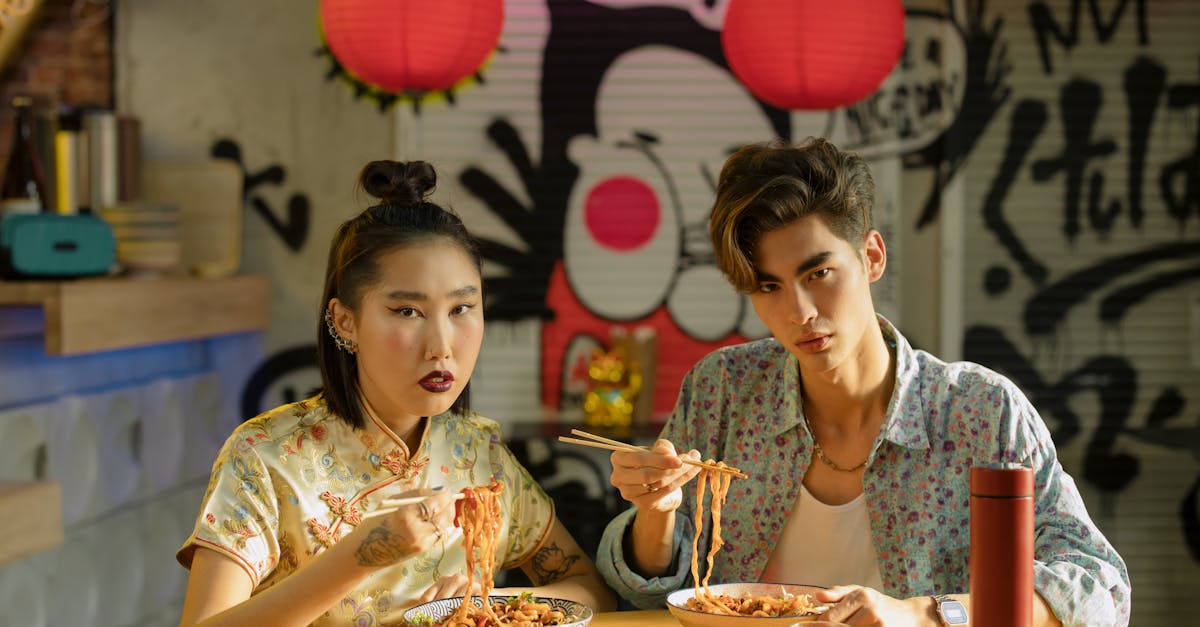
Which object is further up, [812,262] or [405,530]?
[812,262]

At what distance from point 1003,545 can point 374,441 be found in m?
1.09

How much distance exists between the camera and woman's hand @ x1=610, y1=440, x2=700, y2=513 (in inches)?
72.7

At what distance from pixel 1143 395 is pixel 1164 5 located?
1436mm

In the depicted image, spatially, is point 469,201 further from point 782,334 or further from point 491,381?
point 782,334

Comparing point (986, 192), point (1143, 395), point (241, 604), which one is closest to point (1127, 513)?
point (1143, 395)

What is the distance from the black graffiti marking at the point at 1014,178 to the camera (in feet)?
14.8

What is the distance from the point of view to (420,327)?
6.37 feet

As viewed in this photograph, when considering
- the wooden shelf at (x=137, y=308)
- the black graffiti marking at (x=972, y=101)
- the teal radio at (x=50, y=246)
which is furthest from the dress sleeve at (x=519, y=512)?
the black graffiti marking at (x=972, y=101)

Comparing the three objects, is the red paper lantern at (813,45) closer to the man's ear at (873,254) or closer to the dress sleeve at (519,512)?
the man's ear at (873,254)

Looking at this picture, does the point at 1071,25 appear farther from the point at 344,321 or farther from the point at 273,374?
the point at 344,321

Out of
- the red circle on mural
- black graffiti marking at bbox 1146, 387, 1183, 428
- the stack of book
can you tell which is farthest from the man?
black graffiti marking at bbox 1146, 387, 1183, 428

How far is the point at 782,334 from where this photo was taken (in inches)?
79.7

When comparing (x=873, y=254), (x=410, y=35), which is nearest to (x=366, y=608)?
(x=873, y=254)

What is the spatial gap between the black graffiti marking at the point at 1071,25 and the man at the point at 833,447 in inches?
108
